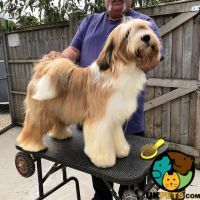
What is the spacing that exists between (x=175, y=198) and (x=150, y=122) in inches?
68.0

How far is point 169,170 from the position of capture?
4.67 feet

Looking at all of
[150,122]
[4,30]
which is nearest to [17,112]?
[4,30]

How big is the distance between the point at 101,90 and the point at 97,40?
581 millimetres

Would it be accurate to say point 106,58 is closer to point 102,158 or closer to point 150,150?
point 102,158

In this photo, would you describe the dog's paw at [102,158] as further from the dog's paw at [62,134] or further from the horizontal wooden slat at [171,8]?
the horizontal wooden slat at [171,8]

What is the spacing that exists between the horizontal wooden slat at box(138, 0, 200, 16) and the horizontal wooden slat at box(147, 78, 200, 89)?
70 centimetres


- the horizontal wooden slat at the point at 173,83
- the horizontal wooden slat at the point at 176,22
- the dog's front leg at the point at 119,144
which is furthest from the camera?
the horizontal wooden slat at the point at 173,83

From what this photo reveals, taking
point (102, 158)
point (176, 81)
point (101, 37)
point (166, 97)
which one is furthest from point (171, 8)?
point (102, 158)

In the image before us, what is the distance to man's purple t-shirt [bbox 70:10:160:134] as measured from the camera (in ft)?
5.94

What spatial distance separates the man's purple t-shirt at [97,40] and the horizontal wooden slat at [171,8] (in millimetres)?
1147

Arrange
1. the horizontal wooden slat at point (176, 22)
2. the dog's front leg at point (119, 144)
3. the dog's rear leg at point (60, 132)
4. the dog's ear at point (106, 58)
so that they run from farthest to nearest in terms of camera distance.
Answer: the horizontal wooden slat at point (176, 22) → the dog's rear leg at point (60, 132) → the dog's front leg at point (119, 144) → the dog's ear at point (106, 58)

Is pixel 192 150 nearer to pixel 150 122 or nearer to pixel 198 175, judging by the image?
pixel 198 175

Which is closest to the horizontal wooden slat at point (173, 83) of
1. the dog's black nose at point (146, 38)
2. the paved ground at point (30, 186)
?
the paved ground at point (30, 186)

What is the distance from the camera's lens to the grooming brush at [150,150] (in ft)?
5.24
